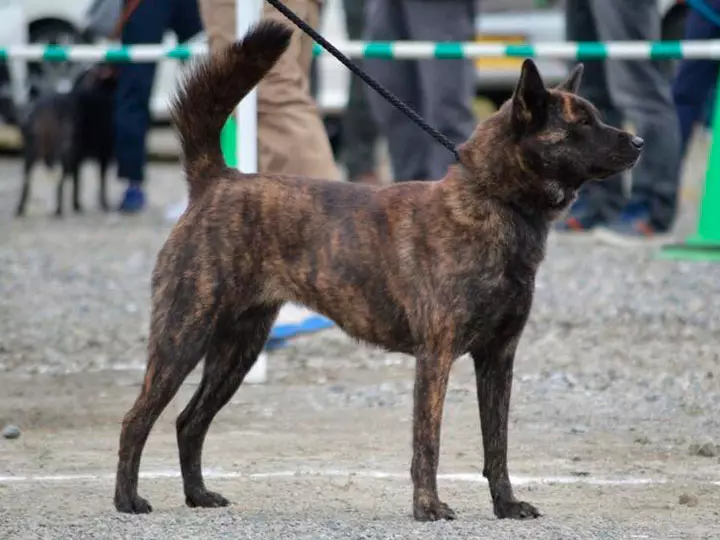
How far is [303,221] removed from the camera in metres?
4.85

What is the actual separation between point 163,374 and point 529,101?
1.34 metres

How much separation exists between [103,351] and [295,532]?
3.48m

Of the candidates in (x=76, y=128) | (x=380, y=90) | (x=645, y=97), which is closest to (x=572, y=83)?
(x=380, y=90)

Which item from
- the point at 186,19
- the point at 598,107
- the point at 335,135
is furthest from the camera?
the point at 335,135

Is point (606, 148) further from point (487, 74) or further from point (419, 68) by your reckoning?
point (487, 74)

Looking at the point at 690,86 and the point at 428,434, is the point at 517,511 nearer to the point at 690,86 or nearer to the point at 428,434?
the point at 428,434

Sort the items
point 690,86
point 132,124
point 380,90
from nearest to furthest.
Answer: point 380,90
point 690,86
point 132,124

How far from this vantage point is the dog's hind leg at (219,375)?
502 centimetres

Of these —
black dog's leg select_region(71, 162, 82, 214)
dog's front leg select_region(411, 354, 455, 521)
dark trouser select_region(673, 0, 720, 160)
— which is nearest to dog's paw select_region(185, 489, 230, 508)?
dog's front leg select_region(411, 354, 455, 521)

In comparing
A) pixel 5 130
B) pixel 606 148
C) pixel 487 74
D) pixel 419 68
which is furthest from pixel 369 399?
pixel 5 130

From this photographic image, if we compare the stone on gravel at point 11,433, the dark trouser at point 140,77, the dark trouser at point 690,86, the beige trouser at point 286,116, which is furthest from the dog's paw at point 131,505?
the dark trouser at point 140,77

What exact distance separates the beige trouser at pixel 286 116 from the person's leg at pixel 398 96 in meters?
3.04

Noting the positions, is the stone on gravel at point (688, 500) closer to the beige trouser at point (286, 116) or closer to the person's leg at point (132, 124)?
the beige trouser at point (286, 116)

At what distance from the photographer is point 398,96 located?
34.8 feet
